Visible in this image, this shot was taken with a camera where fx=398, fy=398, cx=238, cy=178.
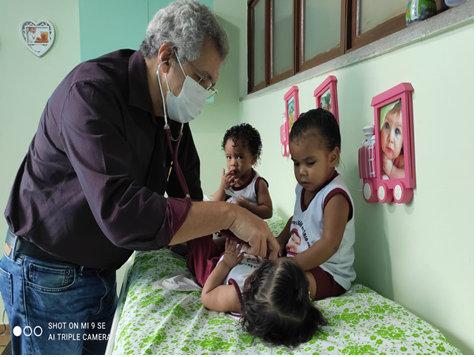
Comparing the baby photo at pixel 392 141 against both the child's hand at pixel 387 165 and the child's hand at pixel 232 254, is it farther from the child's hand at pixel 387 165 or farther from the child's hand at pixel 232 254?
the child's hand at pixel 232 254

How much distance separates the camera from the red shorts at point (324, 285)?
3.98 ft

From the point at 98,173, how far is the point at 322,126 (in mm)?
759

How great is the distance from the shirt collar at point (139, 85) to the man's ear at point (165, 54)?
7 cm

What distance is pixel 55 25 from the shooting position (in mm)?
3432

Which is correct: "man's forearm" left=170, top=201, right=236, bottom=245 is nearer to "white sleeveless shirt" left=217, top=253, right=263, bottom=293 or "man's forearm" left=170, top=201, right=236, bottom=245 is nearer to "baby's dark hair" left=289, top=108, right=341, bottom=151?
"white sleeveless shirt" left=217, top=253, right=263, bottom=293

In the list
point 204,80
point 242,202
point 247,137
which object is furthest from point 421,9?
point 247,137

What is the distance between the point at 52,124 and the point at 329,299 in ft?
3.08

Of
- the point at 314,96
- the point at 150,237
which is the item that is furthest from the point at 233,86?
the point at 150,237

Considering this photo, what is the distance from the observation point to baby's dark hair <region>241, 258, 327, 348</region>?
978 millimetres

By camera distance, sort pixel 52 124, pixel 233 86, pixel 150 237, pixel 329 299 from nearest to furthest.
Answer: pixel 150 237, pixel 52 124, pixel 329 299, pixel 233 86

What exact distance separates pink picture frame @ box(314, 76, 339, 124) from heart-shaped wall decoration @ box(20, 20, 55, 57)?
2.69 metres

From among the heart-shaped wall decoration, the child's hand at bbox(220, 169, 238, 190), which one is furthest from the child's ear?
the heart-shaped wall decoration

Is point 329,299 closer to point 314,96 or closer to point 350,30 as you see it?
point 314,96

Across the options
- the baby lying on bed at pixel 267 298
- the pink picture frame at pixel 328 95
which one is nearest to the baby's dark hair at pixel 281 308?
the baby lying on bed at pixel 267 298
